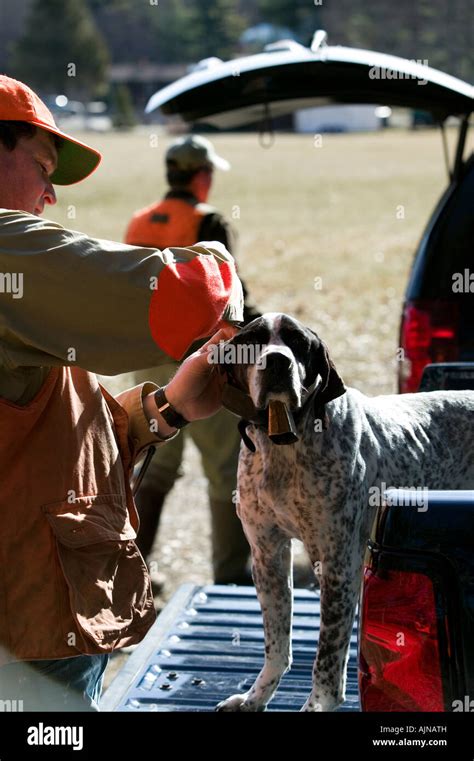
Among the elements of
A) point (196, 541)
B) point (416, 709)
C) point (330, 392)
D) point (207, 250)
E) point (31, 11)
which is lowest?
point (196, 541)

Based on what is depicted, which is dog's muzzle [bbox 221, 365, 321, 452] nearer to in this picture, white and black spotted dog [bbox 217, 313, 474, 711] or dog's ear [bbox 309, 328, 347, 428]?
white and black spotted dog [bbox 217, 313, 474, 711]

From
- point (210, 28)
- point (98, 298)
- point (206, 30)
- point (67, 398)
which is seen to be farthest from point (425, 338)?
point (210, 28)

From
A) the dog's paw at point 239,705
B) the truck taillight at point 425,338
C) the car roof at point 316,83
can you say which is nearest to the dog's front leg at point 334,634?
the dog's paw at point 239,705

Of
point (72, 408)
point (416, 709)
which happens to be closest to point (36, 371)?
point (72, 408)

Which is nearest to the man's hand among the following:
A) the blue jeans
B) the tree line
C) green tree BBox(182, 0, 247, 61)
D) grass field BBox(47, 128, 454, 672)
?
the blue jeans

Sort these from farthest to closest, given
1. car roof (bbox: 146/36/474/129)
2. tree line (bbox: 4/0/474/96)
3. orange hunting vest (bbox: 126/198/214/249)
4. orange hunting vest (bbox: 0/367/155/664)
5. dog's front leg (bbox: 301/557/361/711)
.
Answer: tree line (bbox: 4/0/474/96)
orange hunting vest (bbox: 126/198/214/249)
car roof (bbox: 146/36/474/129)
dog's front leg (bbox: 301/557/361/711)
orange hunting vest (bbox: 0/367/155/664)

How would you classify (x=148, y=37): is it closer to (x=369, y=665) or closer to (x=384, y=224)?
(x=384, y=224)

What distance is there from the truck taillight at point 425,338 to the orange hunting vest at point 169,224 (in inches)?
63.6

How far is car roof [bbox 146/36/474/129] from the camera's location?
15.5 feet

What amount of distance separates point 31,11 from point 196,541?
11520 cm

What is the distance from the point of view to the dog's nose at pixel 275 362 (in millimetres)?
2879

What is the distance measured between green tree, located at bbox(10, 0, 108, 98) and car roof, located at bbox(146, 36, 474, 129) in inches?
4065

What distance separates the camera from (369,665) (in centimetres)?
231

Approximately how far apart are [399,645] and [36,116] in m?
1.35
